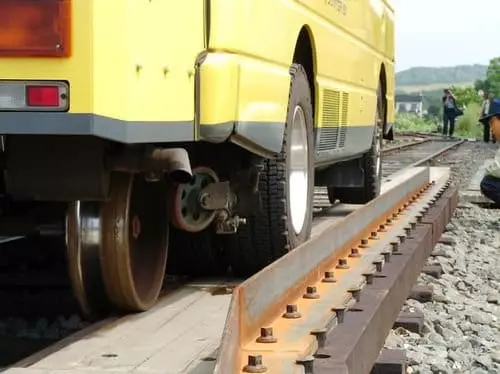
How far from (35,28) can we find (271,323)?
1.52m

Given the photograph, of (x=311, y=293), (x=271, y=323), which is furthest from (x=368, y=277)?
(x=271, y=323)

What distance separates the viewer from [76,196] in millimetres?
A: 3812

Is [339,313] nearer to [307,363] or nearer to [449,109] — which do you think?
[307,363]

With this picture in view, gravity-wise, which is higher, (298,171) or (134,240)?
(298,171)

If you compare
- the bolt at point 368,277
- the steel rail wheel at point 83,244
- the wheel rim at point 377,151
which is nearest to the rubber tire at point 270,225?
the bolt at point 368,277

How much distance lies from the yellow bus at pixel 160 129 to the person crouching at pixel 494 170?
176 inches

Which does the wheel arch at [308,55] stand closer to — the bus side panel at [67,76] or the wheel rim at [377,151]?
the bus side panel at [67,76]

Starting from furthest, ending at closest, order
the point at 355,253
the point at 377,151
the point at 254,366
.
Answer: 1. the point at 377,151
2. the point at 355,253
3. the point at 254,366

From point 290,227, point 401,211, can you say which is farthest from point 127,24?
point 401,211

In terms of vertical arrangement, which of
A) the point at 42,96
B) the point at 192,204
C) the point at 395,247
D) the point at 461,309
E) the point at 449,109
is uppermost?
the point at 42,96

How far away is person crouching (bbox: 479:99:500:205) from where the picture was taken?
10.8 meters

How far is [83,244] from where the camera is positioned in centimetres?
430

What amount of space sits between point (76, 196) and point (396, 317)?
7.25 ft

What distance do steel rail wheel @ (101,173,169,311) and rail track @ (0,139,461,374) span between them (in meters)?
0.11
